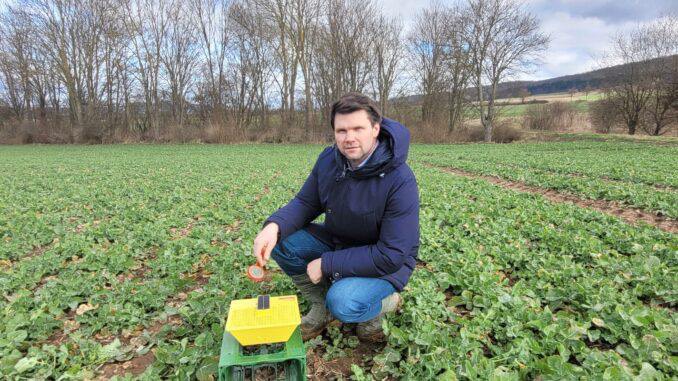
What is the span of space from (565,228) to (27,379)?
19.8 feet

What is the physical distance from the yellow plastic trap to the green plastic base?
0.07 m

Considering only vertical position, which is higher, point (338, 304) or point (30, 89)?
point (30, 89)

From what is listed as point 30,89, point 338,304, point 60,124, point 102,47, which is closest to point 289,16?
point 102,47

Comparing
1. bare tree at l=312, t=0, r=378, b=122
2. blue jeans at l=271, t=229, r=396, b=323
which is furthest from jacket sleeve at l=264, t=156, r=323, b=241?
bare tree at l=312, t=0, r=378, b=122

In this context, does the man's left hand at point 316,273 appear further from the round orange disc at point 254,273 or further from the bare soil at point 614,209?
the bare soil at point 614,209

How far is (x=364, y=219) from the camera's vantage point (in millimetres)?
2686

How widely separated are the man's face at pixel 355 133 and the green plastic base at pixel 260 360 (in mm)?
1197

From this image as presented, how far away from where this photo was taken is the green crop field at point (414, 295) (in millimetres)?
2457

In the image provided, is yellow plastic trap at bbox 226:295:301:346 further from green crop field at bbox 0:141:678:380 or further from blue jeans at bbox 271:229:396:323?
green crop field at bbox 0:141:678:380

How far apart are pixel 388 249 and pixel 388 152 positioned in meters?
0.65

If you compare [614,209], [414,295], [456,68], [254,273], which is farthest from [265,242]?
[456,68]

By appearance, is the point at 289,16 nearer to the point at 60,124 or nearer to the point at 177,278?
the point at 60,124

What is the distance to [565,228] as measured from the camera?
5469 mm

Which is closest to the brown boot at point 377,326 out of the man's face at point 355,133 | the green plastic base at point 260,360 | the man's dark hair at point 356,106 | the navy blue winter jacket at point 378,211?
the navy blue winter jacket at point 378,211
